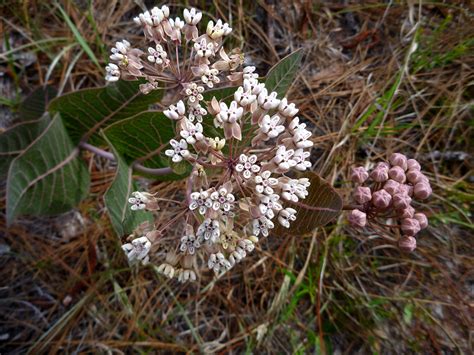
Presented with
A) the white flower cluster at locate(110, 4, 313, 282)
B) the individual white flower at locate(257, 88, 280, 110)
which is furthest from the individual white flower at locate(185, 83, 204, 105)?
the individual white flower at locate(257, 88, 280, 110)

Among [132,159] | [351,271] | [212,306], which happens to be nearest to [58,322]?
[212,306]

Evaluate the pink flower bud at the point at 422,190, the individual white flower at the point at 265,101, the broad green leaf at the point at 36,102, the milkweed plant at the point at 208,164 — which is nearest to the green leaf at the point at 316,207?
the milkweed plant at the point at 208,164

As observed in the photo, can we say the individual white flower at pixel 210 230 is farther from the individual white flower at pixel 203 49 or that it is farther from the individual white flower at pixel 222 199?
the individual white flower at pixel 203 49

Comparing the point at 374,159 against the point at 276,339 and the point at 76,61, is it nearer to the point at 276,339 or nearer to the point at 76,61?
the point at 276,339

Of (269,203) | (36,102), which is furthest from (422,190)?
(36,102)

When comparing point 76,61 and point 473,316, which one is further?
point 76,61
